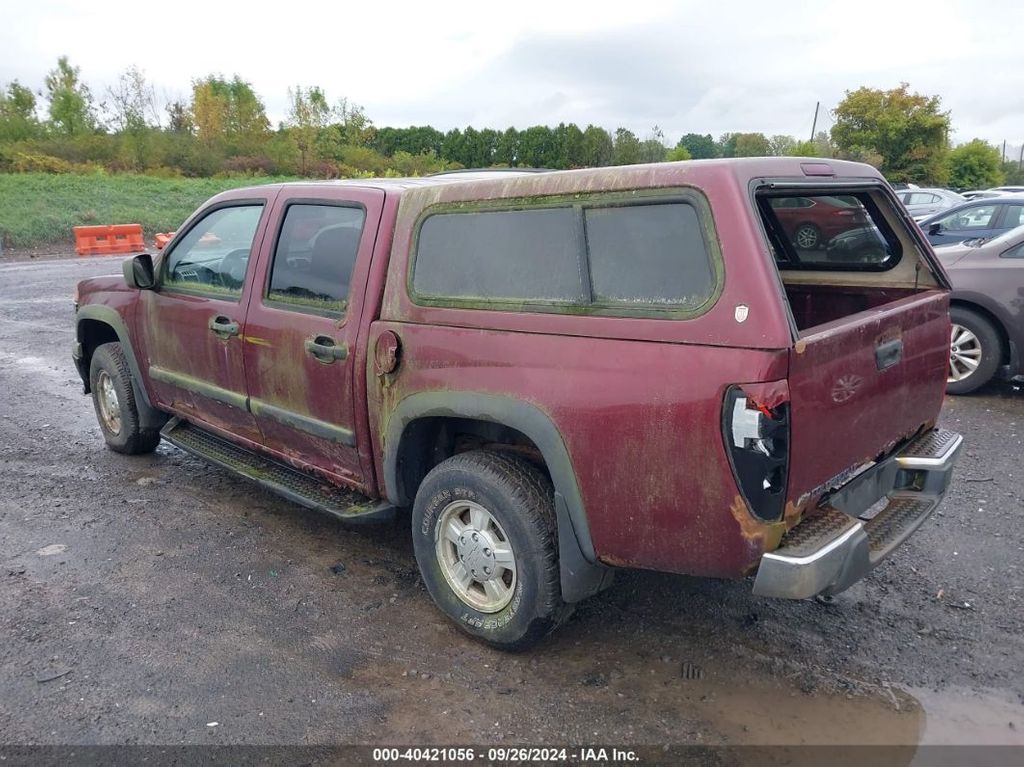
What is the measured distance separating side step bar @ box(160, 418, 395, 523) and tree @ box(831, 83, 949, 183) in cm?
3625

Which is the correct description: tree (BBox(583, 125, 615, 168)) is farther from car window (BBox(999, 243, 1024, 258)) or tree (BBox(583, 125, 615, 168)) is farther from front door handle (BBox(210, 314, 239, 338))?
front door handle (BBox(210, 314, 239, 338))

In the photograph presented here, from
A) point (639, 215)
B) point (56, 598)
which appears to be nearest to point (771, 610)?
point (639, 215)

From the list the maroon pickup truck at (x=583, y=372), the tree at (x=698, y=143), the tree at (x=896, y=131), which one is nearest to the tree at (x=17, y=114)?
the tree at (x=698, y=143)

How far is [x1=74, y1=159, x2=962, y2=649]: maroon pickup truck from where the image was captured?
2.43 m

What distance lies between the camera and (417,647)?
324 centimetres

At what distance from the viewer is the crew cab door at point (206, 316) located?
13.7 feet

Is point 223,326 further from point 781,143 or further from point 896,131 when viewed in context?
point 896,131

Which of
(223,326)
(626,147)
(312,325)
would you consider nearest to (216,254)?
(223,326)

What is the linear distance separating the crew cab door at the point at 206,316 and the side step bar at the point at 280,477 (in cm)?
16

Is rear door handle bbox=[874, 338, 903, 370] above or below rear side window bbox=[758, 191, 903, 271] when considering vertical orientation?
below

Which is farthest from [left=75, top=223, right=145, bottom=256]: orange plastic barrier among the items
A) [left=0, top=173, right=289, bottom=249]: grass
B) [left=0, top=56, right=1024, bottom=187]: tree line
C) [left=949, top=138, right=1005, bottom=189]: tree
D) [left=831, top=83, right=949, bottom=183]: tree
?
[left=949, top=138, right=1005, bottom=189]: tree

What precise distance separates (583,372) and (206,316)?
2572 millimetres

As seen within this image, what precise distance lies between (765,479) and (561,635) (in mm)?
1352

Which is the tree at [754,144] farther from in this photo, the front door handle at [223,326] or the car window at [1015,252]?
the front door handle at [223,326]
